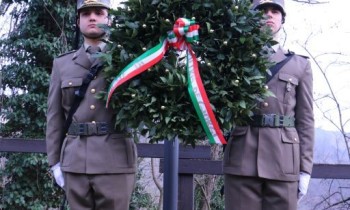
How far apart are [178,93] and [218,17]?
17.7 inches

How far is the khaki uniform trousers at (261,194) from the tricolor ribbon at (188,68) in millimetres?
367

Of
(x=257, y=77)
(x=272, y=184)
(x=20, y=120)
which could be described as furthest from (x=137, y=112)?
(x=20, y=120)

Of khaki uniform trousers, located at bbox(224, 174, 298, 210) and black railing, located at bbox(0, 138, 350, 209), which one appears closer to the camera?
khaki uniform trousers, located at bbox(224, 174, 298, 210)

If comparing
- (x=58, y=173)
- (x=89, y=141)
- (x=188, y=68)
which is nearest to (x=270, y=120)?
(x=188, y=68)

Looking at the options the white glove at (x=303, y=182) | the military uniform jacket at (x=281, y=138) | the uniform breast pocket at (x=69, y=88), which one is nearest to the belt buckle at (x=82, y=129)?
the uniform breast pocket at (x=69, y=88)

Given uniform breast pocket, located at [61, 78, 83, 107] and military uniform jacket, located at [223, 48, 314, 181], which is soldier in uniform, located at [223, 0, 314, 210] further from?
uniform breast pocket, located at [61, 78, 83, 107]

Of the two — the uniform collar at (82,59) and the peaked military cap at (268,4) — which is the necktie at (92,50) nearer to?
the uniform collar at (82,59)

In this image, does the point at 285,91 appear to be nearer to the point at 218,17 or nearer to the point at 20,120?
the point at 218,17

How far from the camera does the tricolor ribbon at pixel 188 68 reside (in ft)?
8.71

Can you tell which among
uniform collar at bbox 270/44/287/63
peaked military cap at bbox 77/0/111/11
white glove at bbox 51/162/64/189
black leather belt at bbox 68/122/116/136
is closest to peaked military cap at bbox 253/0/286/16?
uniform collar at bbox 270/44/287/63

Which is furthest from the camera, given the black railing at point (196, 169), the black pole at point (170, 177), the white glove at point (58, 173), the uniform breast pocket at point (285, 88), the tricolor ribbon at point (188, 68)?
the black railing at point (196, 169)

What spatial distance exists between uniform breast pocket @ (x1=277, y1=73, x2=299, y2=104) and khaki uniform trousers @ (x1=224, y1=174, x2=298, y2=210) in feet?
1.54

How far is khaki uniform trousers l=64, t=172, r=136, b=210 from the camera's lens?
2.90m

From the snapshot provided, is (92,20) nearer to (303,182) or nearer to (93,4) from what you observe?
(93,4)
